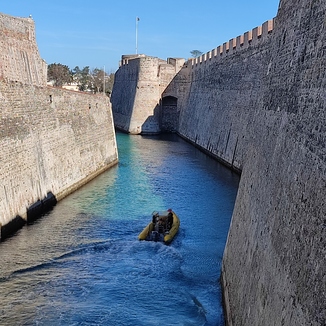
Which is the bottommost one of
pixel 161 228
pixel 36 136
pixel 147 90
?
pixel 147 90

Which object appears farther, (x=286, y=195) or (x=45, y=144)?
(x=45, y=144)

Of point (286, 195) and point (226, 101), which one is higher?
point (286, 195)

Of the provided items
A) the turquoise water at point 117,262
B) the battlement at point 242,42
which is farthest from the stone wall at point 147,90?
the turquoise water at point 117,262

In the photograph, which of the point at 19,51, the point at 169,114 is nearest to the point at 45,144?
the point at 19,51

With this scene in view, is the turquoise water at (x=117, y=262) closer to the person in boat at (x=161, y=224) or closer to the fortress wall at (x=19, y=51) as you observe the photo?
the person in boat at (x=161, y=224)

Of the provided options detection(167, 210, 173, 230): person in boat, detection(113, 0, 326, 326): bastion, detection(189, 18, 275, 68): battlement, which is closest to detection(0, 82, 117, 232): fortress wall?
detection(167, 210, 173, 230): person in boat

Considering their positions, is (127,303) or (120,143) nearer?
(127,303)

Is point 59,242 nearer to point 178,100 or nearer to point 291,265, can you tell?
point 291,265

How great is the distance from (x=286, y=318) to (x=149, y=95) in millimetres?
38744

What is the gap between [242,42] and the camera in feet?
84.7

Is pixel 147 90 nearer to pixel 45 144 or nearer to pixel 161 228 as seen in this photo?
pixel 45 144

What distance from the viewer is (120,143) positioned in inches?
1425

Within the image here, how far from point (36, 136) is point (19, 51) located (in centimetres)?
572

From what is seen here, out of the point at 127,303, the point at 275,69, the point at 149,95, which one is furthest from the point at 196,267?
the point at 149,95
